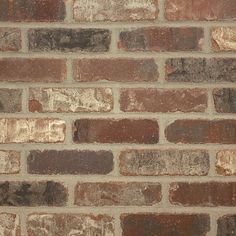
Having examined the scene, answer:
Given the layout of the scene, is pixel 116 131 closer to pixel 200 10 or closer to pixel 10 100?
pixel 10 100

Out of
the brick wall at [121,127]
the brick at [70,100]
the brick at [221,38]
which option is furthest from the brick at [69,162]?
the brick at [221,38]

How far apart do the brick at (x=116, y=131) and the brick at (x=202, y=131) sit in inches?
2.0

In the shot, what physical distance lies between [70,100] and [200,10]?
44 centimetres

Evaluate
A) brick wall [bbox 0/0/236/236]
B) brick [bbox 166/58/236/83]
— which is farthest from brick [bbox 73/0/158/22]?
brick [bbox 166/58/236/83]

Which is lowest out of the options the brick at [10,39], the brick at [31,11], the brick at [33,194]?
the brick at [33,194]

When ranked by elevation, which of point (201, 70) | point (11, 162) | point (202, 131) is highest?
point (201, 70)

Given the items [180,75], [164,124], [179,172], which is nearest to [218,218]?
[179,172]

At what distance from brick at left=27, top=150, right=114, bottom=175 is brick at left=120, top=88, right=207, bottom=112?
15cm

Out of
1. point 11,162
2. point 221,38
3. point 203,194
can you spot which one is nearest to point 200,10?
point 221,38

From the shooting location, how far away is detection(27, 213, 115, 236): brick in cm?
120

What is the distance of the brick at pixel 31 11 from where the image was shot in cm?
121

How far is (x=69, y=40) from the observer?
1210 millimetres

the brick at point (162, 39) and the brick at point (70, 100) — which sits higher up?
the brick at point (162, 39)

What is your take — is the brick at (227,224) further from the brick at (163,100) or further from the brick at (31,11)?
the brick at (31,11)
